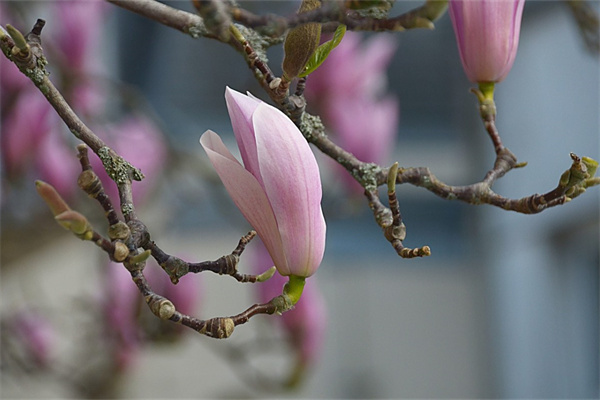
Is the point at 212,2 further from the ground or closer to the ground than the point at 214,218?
further from the ground

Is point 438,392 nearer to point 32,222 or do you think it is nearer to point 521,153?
point 521,153

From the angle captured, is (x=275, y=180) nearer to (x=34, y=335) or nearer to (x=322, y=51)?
(x=322, y=51)

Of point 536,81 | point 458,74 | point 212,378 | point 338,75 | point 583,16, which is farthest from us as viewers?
point 458,74

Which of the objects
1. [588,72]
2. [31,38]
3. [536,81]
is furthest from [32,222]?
[536,81]

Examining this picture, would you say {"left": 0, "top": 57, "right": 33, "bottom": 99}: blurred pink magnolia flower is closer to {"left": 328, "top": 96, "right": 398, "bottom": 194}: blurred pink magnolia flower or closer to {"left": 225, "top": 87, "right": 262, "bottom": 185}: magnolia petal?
{"left": 328, "top": 96, "right": 398, "bottom": 194}: blurred pink magnolia flower

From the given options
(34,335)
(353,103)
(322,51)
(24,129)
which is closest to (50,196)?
(322,51)

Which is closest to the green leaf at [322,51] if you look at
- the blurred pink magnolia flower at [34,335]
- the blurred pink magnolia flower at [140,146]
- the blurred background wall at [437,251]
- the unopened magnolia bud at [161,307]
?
the unopened magnolia bud at [161,307]
